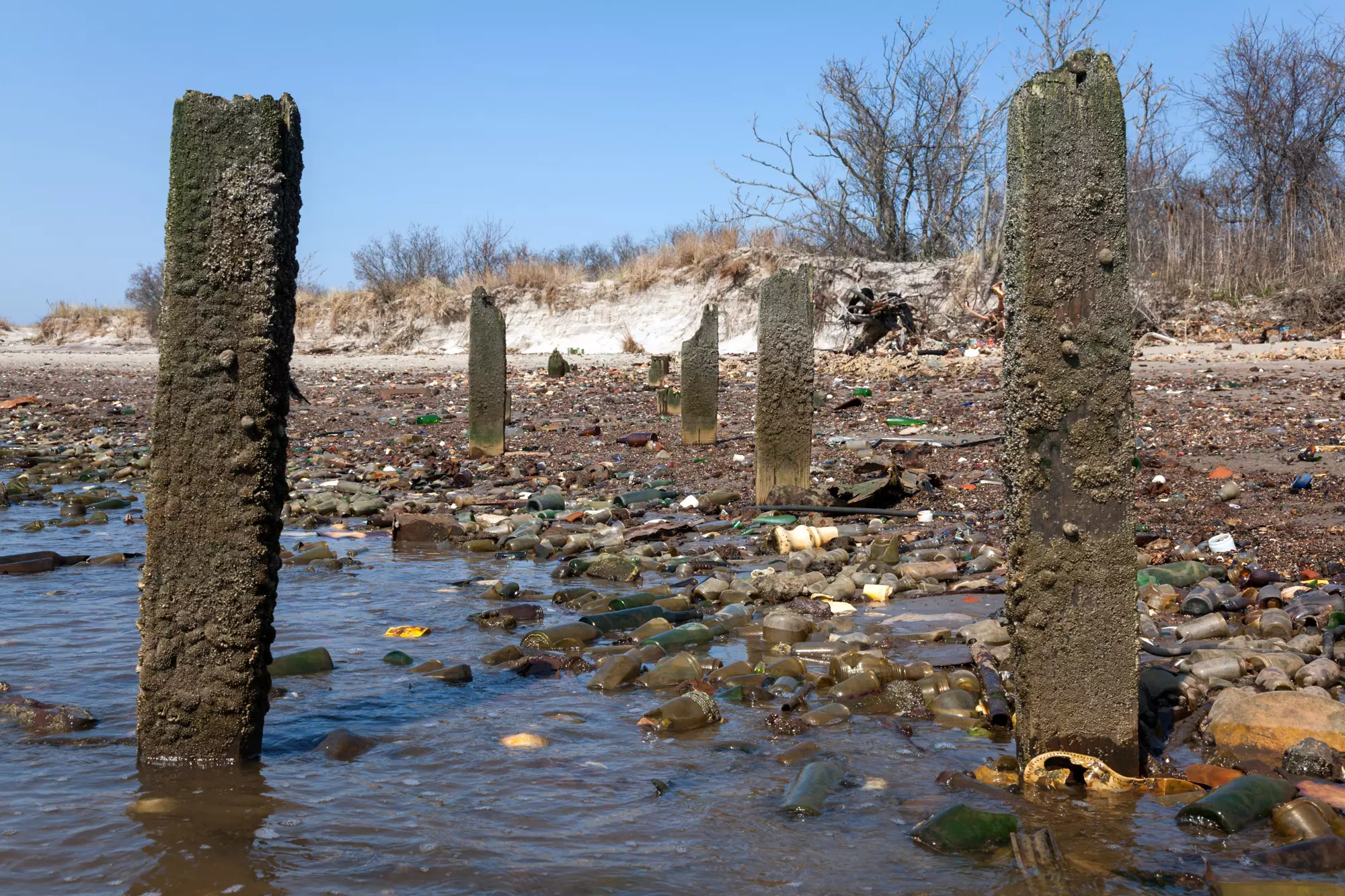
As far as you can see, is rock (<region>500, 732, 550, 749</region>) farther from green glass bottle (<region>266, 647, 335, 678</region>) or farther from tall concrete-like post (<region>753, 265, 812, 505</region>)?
tall concrete-like post (<region>753, 265, 812, 505</region>)

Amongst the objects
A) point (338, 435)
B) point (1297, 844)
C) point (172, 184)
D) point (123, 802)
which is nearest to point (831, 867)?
point (1297, 844)

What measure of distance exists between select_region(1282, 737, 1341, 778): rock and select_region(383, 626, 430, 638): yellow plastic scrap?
373 centimetres

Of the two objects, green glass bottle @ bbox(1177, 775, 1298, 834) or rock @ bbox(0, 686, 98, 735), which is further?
rock @ bbox(0, 686, 98, 735)

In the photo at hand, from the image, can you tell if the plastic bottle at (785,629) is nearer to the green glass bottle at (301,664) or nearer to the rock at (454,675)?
the rock at (454,675)

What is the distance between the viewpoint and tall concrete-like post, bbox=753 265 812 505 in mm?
7914

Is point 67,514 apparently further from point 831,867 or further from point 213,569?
Result: point 831,867

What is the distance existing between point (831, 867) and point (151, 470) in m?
2.27

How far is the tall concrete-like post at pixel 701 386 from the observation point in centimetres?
1109

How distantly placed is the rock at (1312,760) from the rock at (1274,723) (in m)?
0.04

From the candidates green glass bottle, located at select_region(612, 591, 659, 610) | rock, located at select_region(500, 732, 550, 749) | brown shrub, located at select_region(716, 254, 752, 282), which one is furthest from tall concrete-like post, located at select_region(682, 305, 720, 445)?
brown shrub, located at select_region(716, 254, 752, 282)

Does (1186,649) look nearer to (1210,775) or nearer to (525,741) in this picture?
(1210,775)

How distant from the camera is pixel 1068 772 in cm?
314

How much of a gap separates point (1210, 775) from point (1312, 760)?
315 millimetres

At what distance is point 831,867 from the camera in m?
2.83
